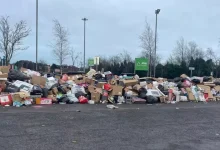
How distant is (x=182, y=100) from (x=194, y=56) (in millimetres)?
30894

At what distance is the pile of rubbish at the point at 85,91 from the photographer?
15.6m

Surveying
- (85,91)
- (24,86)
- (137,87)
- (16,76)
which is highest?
(16,76)

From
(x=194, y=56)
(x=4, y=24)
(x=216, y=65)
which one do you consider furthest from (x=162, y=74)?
(x=4, y=24)

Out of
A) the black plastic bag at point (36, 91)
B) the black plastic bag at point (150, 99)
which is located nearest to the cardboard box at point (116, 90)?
the black plastic bag at point (150, 99)

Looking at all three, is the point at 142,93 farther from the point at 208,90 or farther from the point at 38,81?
the point at 38,81

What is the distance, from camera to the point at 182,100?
19.3m

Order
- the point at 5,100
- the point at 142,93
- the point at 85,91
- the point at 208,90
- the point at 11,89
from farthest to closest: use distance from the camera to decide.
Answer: the point at 208,90
the point at 142,93
the point at 85,91
the point at 11,89
the point at 5,100

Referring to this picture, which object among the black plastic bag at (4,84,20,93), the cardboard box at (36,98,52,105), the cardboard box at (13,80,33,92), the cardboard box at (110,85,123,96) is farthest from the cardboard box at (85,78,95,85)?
the black plastic bag at (4,84,20,93)

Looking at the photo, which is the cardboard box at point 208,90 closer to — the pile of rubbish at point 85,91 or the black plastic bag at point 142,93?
the pile of rubbish at point 85,91

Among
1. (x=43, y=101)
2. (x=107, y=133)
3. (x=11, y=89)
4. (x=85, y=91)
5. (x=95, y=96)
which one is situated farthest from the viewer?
(x=85, y=91)

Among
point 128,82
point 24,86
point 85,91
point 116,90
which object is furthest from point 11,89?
point 128,82

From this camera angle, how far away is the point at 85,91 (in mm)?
17594

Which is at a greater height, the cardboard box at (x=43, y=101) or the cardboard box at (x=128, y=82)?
the cardboard box at (x=128, y=82)

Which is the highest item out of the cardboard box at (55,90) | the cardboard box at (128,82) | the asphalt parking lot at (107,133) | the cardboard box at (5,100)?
the cardboard box at (128,82)
